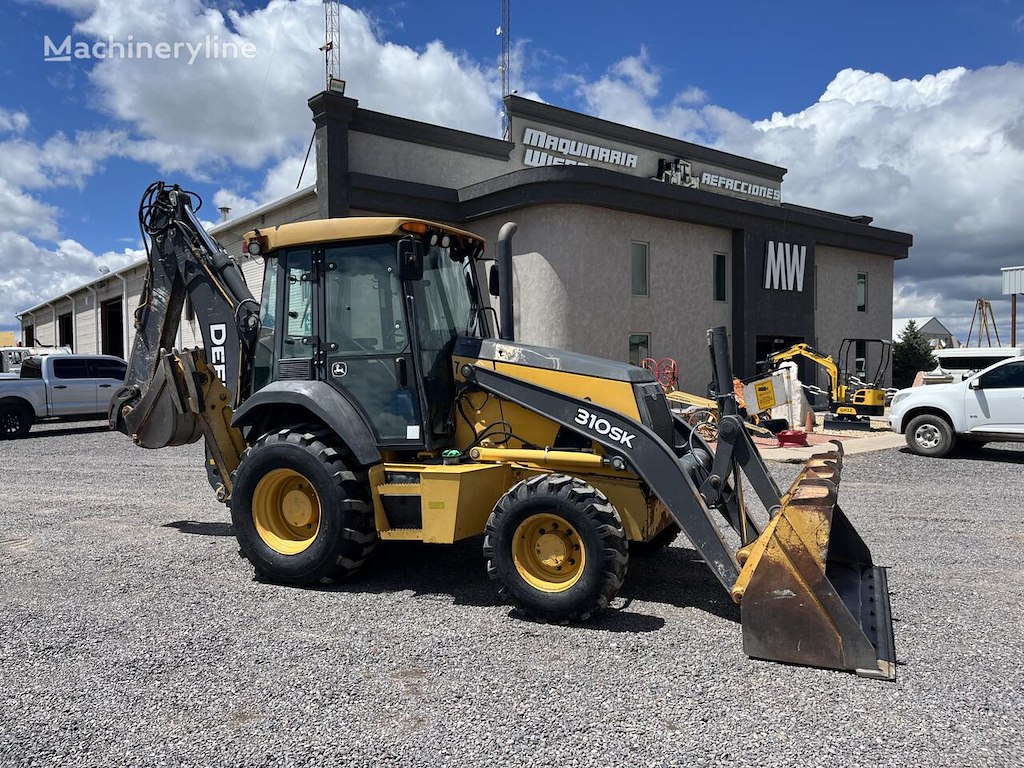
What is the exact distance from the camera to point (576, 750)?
3.45 meters

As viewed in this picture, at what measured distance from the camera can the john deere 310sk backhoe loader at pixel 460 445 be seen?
4.91 m

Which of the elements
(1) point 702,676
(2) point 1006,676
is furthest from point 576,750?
(2) point 1006,676

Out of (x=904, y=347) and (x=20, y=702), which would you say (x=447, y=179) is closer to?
(x=20, y=702)

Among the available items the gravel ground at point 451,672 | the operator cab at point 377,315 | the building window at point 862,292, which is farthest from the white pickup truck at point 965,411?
the building window at point 862,292

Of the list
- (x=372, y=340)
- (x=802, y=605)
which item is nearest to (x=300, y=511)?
(x=372, y=340)

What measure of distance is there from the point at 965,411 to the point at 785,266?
10967 millimetres

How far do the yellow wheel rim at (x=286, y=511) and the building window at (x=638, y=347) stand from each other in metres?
14.5

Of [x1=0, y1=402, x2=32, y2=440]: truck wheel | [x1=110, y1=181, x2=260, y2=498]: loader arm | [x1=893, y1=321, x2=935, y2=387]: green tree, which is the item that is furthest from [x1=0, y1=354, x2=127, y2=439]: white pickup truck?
[x1=893, y1=321, x2=935, y2=387]: green tree

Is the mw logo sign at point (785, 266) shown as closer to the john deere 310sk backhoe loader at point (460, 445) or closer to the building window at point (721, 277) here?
the building window at point (721, 277)

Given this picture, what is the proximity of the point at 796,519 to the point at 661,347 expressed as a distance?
16.2m

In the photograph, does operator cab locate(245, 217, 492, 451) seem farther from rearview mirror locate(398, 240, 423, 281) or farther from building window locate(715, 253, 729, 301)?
building window locate(715, 253, 729, 301)

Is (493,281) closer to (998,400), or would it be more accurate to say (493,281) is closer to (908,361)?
(998,400)

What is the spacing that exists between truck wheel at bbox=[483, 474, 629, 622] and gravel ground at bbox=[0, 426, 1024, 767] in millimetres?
214

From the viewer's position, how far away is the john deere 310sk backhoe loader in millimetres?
4906
